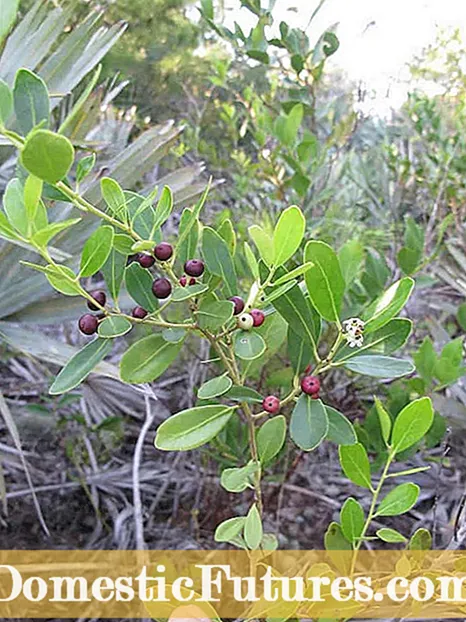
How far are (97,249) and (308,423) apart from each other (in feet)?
0.63

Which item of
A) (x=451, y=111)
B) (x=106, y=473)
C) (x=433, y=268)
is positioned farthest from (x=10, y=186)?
(x=451, y=111)

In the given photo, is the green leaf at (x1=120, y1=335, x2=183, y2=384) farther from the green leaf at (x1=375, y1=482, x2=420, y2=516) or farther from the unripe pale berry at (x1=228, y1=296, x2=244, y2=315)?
the green leaf at (x1=375, y1=482, x2=420, y2=516)

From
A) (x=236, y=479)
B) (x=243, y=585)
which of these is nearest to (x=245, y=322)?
(x=236, y=479)

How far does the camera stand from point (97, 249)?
44 cm

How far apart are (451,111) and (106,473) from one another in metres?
1.51

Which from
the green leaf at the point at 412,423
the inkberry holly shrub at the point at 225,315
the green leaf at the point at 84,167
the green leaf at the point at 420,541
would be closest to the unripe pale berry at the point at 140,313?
the inkberry holly shrub at the point at 225,315

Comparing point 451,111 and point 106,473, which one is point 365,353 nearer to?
point 106,473

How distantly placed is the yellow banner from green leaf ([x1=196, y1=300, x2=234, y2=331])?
0.21 metres

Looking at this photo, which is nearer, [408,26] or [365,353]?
[365,353]

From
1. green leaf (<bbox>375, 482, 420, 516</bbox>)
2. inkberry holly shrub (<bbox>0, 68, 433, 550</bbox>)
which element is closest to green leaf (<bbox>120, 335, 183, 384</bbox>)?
inkberry holly shrub (<bbox>0, 68, 433, 550</bbox>)

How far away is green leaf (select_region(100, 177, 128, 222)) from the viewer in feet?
1.39

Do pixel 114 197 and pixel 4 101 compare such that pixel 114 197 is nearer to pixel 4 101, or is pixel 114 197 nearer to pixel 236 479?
pixel 4 101

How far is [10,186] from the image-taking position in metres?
0.42

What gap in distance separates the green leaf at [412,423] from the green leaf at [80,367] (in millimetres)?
227
